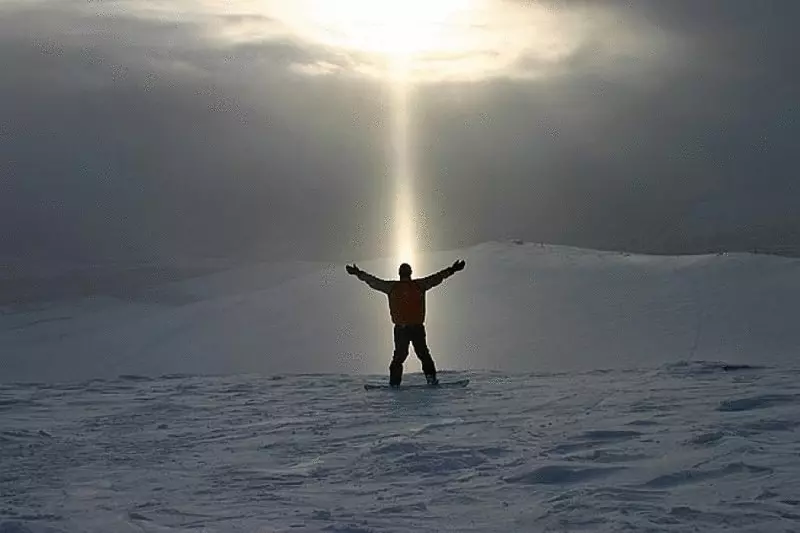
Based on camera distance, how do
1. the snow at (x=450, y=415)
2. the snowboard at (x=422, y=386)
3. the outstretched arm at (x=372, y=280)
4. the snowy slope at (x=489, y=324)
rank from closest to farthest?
the snow at (x=450, y=415)
the snowboard at (x=422, y=386)
the outstretched arm at (x=372, y=280)
the snowy slope at (x=489, y=324)

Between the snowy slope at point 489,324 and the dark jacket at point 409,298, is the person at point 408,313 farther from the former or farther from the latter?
the snowy slope at point 489,324

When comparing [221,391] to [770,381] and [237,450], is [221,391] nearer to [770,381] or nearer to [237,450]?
[237,450]

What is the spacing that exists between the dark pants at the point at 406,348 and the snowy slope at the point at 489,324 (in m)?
4.05

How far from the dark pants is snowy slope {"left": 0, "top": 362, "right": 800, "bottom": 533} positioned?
1.81ft

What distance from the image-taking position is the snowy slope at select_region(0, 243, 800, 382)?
695 inches

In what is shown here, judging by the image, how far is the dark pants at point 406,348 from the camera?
1291 cm

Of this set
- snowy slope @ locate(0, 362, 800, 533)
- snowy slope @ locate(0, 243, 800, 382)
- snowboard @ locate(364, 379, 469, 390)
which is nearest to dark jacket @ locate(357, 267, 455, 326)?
snowboard @ locate(364, 379, 469, 390)

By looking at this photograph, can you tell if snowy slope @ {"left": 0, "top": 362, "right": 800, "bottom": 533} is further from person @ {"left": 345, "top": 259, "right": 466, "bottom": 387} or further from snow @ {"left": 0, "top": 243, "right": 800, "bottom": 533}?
person @ {"left": 345, "top": 259, "right": 466, "bottom": 387}

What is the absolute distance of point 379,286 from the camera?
1313 cm

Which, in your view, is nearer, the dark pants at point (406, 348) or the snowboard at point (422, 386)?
the snowboard at point (422, 386)

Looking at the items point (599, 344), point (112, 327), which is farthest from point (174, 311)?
point (599, 344)

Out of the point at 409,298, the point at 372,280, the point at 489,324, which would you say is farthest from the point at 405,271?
the point at 489,324

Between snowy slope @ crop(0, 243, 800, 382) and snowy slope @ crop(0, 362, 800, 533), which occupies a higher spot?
snowy slope @ crop(0, 243, 800, 382)

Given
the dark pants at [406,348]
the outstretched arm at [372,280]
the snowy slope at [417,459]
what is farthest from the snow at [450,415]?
the outstretched arm at [372,280]
